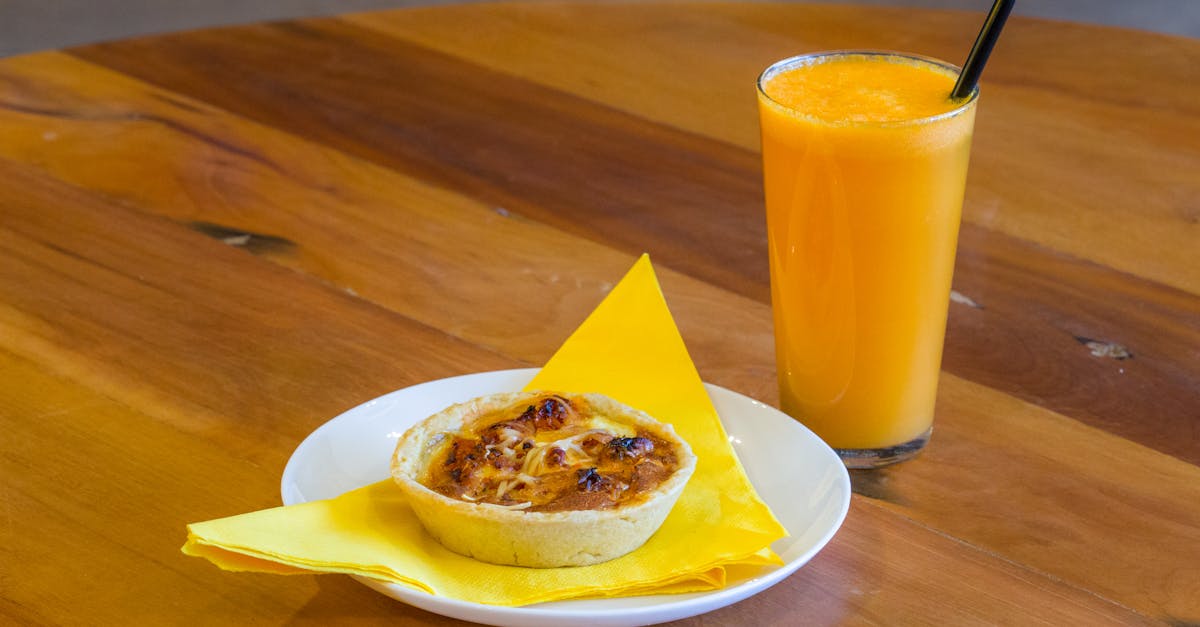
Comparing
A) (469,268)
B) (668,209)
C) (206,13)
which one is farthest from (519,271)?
(206,13)

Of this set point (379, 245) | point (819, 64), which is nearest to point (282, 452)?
point (379, 245)

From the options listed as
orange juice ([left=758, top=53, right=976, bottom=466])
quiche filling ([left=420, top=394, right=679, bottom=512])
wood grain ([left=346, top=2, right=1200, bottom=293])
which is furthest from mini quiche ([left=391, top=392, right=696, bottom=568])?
wood grain ([left=346, top=2, right=1200, bottom=293])

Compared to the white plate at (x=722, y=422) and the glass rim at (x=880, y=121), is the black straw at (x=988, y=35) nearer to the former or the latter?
the glass rim at (x=880, y=121)

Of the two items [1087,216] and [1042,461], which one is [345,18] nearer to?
[1087,216]

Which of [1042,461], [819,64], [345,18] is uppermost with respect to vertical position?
[819,64]

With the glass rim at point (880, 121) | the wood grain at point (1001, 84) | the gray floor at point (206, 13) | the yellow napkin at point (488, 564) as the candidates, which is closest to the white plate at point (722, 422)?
the yellow napkin at point (488, 564)

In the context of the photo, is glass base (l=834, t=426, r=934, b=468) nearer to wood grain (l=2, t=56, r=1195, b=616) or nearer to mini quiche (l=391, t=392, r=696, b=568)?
wood grain (l=2, t=56, r=1195, b=616)
